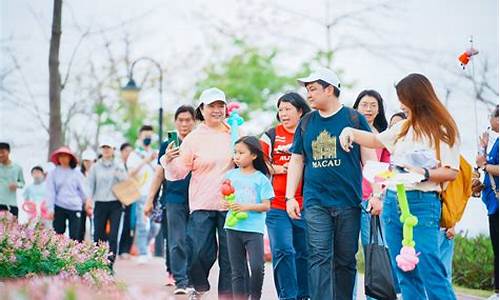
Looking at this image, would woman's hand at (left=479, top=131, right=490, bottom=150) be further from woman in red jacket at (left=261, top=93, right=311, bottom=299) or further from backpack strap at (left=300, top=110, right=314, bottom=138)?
backpack strap at (left=300, top=110, right=314, bottom=138)

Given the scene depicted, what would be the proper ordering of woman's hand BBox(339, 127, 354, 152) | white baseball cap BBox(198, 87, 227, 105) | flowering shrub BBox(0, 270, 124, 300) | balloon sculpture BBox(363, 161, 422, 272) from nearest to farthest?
flowering shrub BBox(0, 270, 124, 300)
balloon sculpture BBox(363, 161, 422, 272)
woman's hand BBox(339, 127, 354, 152)
white baseball cap BBox(198, 87, 227, 105)

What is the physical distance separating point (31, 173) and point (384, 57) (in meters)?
11.7

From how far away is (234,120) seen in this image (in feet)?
31.1

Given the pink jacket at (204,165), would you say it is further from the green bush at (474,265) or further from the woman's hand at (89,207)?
the green bush at (474,265)

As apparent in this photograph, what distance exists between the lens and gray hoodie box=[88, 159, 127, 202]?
45.7ft

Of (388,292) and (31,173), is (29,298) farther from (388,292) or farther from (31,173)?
(31,173)

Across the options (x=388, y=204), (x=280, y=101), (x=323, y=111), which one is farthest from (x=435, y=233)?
(x=280, y=101)

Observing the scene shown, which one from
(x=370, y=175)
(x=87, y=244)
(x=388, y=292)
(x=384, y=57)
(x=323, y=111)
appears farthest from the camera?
(x=384, y=57)

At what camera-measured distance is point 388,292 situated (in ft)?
23.5

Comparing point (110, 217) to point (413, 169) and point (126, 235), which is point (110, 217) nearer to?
point (126, 235)

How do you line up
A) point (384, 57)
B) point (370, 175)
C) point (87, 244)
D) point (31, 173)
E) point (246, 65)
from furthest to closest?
point (246, 65) → point (384, 57) → point (31, 173) → point (87, 244) → point (370, 175)

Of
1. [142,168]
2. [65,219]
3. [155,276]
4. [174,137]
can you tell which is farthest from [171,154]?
[142,168]

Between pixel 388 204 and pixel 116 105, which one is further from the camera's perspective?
pixel 116 105

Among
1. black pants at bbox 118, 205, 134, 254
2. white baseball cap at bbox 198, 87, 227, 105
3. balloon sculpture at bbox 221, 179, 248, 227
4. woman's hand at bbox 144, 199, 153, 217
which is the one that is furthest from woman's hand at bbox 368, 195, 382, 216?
black pants at bbox 118, 205, 134, 254
